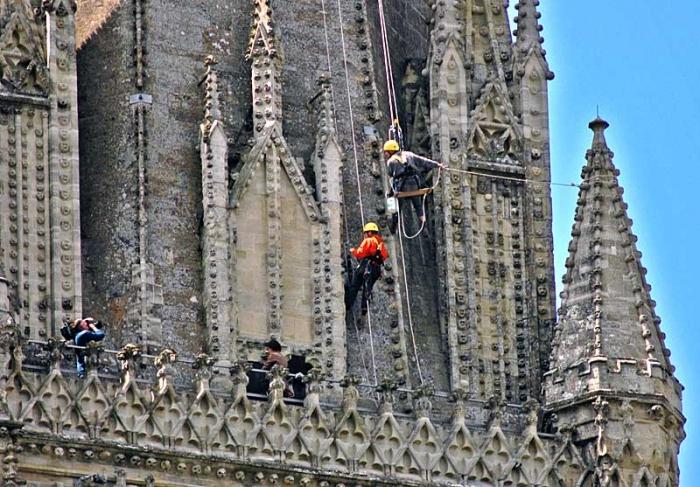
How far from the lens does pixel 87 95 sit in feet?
206

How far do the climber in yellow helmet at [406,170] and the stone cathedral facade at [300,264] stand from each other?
0.58ft

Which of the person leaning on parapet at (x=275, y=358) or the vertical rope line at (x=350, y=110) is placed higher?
the vertical rope line at (x=350, y=110)

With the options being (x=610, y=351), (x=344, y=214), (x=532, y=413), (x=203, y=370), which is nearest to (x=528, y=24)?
(x=344, y=214)

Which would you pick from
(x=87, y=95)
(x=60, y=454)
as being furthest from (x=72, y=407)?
(x=87, y=95)

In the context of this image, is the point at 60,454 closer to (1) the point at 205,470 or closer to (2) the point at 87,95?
(1) the point at 205,470

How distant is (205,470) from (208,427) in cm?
50

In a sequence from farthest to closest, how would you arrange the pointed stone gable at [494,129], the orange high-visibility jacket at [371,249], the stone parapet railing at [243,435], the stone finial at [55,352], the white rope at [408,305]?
the pointed stone gable at [494,129], the white rope at [408,305], the orange high-visibility jacket at [371,249], the stone finial at [55,352], the stone parapet railing at [243,435]

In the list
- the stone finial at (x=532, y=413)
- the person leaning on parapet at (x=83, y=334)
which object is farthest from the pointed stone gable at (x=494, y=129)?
the person leaning on parapet at (x=83, y=334)

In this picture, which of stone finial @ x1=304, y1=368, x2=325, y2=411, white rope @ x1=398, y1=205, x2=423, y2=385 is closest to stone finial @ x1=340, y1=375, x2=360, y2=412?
stone finial @ x1=304, y1=368, x2=325, y2=411

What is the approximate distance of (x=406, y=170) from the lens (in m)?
63.1

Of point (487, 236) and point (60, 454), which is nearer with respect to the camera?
point (60, 454)

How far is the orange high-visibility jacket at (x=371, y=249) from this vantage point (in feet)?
204

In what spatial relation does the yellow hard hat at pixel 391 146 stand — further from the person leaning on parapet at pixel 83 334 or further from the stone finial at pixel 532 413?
the person leaning on parapet at pixel 83 334

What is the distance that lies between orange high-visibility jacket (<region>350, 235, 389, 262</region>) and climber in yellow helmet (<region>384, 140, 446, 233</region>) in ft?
3.45
